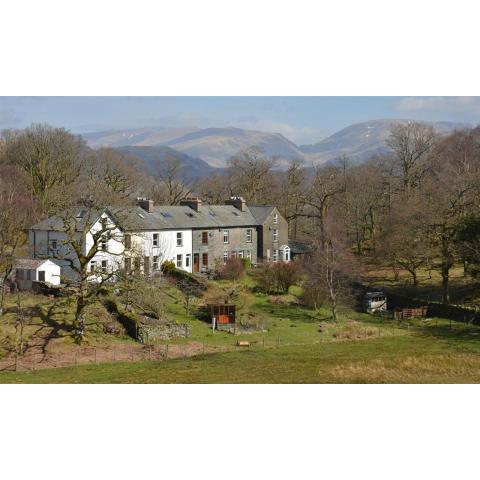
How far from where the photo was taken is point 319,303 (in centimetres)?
4212

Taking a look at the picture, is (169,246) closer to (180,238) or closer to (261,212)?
(180,238)

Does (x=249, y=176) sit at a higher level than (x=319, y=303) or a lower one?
higher

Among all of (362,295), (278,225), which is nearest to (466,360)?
(362,295)

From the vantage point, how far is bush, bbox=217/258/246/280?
49406 mm

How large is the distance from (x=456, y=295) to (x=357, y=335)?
14582 millimetres

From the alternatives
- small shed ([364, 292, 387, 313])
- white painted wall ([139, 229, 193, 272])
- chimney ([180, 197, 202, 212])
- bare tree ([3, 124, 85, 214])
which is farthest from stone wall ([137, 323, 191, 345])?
bare tree ([3, 124, 85, 214])

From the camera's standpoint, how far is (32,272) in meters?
40.8

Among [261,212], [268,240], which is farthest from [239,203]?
[268,240]

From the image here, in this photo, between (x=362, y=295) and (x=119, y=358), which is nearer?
(x=119, y=358)

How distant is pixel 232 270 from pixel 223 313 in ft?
43.1

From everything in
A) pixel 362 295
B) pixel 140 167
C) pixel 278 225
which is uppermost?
pixel 140 167

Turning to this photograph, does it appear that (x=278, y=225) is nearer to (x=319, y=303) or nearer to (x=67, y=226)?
(x=319, y=303)

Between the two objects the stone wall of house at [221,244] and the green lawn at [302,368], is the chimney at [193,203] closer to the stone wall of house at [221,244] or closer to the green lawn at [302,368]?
the stone wall of house at [221,244]

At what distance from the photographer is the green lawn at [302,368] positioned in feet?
79.3
